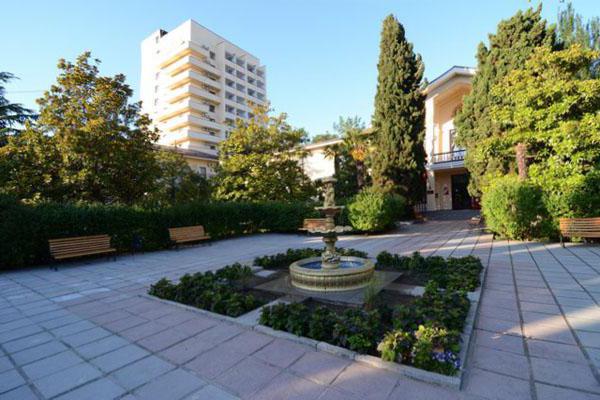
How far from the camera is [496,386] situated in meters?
2.31

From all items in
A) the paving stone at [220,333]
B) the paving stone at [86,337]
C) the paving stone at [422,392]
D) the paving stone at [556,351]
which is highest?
the paving stone at [556,351]

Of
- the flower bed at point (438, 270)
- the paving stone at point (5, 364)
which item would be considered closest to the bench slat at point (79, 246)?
the paving stone at point (5, 364)

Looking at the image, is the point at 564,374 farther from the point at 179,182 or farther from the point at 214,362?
the point at 179,182

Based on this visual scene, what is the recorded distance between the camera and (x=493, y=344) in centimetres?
298

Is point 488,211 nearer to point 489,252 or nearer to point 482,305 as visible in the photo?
point 489,252

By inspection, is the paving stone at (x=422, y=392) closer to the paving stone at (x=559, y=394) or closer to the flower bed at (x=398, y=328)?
the flower bed at (x=398, y=328)

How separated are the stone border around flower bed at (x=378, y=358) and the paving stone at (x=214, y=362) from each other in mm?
545

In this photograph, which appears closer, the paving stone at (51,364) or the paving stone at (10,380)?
the paving stone at (10,380)

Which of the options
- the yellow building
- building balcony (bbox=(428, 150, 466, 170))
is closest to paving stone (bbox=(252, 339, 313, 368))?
building balcony (bbox=(428, 150, 466, 170))

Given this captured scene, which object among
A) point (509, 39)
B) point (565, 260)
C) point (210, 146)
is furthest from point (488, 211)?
point (210, 146)

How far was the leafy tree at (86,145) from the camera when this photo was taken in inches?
410

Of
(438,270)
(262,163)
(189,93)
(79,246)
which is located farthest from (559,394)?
(189,93)

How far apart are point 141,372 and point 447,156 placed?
23099 millimetres

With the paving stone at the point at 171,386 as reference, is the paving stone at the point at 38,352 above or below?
below
